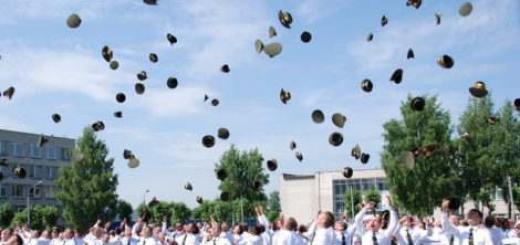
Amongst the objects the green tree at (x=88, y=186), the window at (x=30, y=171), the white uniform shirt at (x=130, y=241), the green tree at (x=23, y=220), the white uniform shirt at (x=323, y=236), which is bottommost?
the white uniform shirt at (x=130, y=241)

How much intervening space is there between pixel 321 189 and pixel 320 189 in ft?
0.54

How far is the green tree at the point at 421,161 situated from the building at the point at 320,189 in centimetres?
5678

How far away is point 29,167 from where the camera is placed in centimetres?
11288

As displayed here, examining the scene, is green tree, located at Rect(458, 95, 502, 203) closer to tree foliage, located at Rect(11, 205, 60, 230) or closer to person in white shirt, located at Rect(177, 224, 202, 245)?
person in white shirt, located at Rect(177, 224, 202, 245)

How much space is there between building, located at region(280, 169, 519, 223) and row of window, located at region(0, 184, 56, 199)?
39.1 metres

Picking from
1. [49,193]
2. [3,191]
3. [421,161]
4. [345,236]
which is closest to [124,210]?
[3,191]

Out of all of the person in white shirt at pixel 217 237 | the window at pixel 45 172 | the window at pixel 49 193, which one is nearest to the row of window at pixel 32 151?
the window at pixel 45 172

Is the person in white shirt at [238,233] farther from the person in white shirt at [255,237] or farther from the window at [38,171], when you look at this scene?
the window at [38,171]

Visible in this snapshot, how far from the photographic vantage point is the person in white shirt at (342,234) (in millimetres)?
16400

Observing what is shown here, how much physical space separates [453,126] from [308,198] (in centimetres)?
6612

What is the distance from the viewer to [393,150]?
64.1 metres

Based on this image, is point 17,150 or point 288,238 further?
point 17,150

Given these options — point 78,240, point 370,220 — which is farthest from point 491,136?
point 370,220

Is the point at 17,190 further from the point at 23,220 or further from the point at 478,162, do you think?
the point at 478,162
